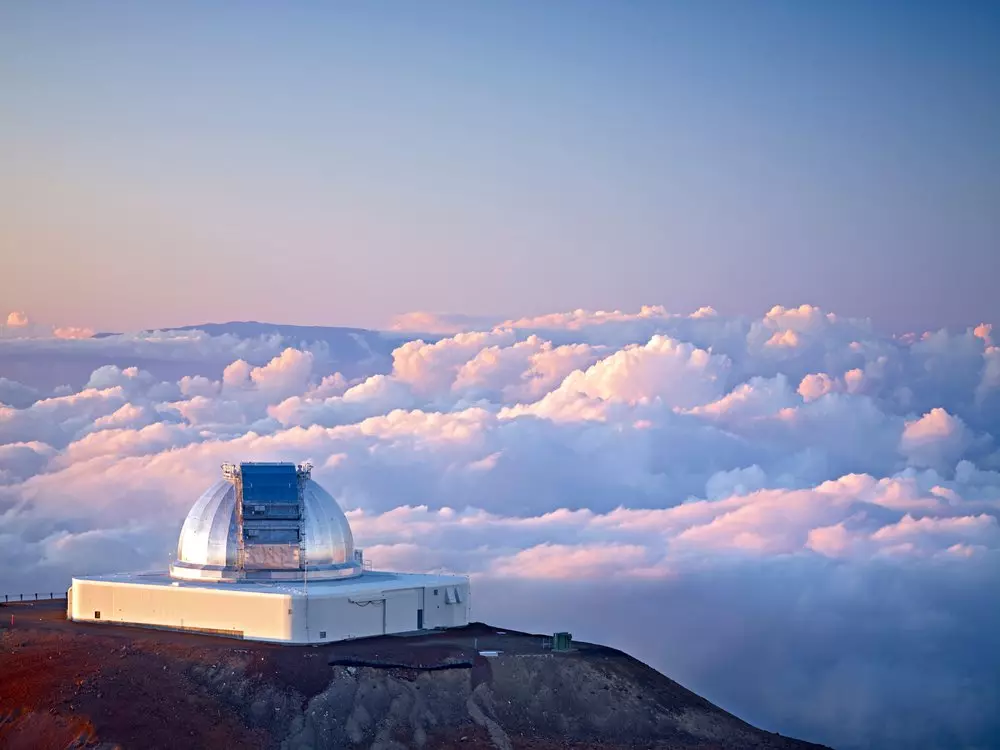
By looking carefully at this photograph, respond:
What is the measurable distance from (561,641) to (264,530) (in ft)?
48.5

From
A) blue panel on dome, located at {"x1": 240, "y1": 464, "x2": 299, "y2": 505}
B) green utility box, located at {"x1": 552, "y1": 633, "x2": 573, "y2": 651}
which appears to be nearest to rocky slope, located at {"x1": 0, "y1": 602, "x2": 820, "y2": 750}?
green utility box, located at {"x1": 552, "y1": 633, "x2": 573, "y2": 651}

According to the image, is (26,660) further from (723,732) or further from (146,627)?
(723,732)

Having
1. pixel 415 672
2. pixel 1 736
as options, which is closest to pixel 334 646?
pixel 415 672

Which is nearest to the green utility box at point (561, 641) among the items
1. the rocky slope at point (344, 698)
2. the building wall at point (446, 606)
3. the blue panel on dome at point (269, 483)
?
the rocky slope at point (344, 698)

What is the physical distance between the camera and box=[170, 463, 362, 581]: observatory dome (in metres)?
82.4

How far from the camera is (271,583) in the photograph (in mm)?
81688

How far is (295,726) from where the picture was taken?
70438 mm

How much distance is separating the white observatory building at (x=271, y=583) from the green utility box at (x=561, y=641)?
7302 millimetres

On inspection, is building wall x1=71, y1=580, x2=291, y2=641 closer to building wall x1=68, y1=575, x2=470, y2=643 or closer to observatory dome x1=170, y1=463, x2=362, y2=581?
A: building wall x1=68, y1=575, x2=470, y2=643

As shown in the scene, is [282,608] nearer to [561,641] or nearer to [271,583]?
[271,583]

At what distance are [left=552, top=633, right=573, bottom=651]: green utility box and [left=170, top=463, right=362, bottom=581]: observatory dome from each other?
11.6 m

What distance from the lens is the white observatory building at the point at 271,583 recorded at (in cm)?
7844

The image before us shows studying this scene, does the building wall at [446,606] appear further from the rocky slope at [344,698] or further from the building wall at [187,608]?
the building wall at [187,608]

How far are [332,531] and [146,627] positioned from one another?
9.62 meters
